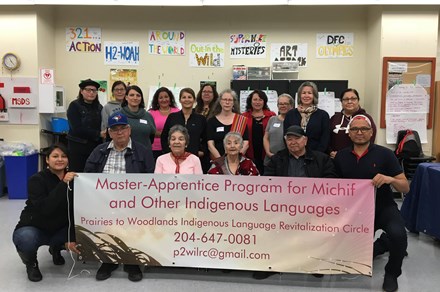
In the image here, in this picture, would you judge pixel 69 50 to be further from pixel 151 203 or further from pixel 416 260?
pixel 416 260

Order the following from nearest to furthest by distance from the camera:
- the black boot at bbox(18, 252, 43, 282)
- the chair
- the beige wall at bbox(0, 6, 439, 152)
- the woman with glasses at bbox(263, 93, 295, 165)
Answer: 1. the black boot at bbox(18, 252, 43, 282)
2. the woman with glasses at bbox(263, 93, 295, 165)
3. the chair
4. the beige wall at bbox(0, 6, 439, 152)

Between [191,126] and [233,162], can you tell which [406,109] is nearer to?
[191,126]

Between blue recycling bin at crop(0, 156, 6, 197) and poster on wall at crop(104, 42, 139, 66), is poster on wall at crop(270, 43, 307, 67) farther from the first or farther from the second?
blue recycling bin at crop(0, 156, 6, 197)

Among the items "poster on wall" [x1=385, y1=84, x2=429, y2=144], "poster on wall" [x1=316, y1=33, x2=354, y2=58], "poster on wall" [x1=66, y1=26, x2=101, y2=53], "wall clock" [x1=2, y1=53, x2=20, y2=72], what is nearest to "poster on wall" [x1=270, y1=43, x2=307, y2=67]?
"poster on wall" [x1=316, y1=33, x2=354, y2=58]

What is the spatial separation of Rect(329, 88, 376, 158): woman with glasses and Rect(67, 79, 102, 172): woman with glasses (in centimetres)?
243

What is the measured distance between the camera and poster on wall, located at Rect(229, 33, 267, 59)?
5.83 m

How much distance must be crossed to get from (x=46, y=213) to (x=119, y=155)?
66 cm

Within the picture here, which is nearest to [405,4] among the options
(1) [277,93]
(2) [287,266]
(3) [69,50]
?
(1) [277,93]

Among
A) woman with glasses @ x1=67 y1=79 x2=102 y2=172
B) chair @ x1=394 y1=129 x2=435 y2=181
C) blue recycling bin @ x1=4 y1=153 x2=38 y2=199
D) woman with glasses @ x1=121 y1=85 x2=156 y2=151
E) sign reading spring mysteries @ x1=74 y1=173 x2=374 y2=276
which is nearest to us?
sign reading spring mysteries @ x1=74 y1=173 x2=374 y2=276

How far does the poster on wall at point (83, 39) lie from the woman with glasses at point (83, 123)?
208cm

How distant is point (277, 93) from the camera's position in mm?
5492

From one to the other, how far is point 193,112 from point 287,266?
5.99 ft

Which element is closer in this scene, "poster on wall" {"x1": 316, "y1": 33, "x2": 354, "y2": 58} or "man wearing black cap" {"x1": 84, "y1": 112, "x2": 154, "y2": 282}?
"man wearing black cap" {"x1": 84, "y1": 112, "x2": 154, "y2": 282}
